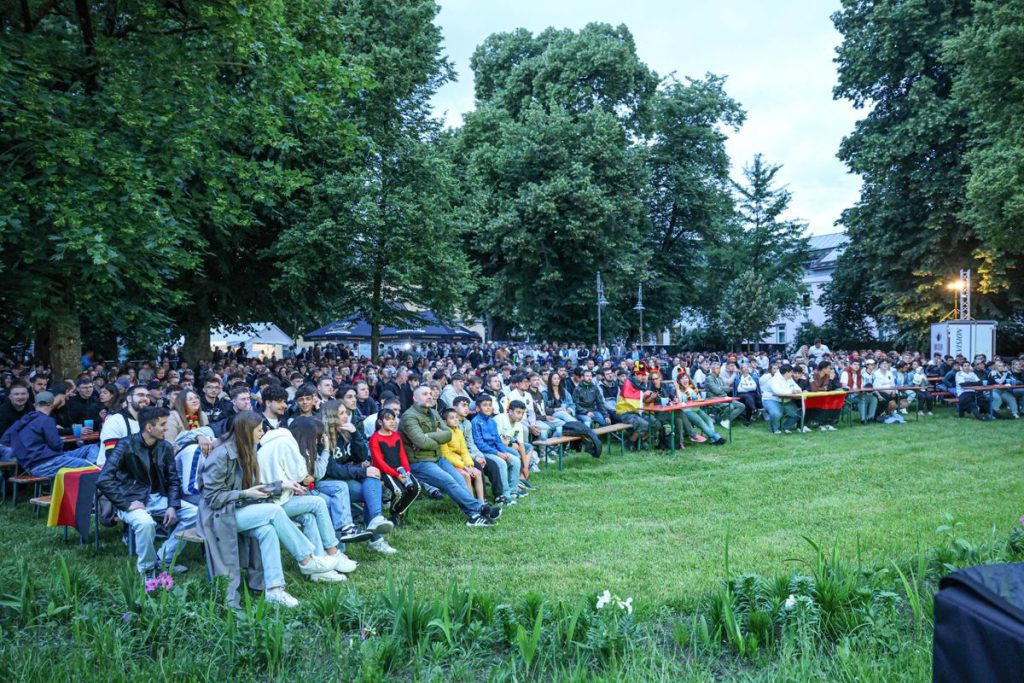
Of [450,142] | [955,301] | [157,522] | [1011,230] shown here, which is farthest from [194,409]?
[955,301]

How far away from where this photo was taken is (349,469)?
7.01m

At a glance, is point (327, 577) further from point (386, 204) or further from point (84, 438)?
point (386, 204)

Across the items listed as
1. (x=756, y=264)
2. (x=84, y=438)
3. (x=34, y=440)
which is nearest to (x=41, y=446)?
(x=34, y=440)

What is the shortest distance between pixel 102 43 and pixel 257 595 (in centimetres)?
891

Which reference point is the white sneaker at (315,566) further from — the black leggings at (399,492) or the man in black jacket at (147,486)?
the black leggings at (399,492)

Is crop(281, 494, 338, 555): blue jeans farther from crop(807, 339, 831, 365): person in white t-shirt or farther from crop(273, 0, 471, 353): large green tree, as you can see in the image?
crop(807, 339, 831, 365): person in white t-shirt

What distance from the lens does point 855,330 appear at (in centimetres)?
3556

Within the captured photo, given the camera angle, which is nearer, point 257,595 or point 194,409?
point 257,595

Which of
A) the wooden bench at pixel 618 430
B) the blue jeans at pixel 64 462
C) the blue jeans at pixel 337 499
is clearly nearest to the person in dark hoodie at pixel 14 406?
the blue jeans at pixel 64 462

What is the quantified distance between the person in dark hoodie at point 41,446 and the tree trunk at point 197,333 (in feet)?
41.5

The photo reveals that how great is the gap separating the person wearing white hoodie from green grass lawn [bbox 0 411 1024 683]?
294mm

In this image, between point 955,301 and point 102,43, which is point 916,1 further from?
point 102,43

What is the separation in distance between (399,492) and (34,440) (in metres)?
4.47

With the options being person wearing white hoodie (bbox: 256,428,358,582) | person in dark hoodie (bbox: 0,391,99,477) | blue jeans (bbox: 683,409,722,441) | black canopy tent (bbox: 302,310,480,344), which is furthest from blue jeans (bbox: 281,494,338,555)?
black canopy tent (bbox: 302,310,480,344)
